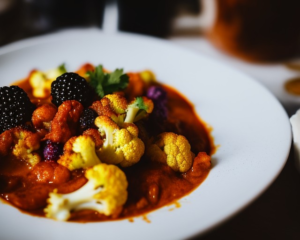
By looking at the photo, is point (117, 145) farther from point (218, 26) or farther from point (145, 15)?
point (145, 15)

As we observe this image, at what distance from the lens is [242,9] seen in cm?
252

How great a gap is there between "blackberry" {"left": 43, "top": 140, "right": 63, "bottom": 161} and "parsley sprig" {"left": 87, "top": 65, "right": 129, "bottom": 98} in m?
0.42

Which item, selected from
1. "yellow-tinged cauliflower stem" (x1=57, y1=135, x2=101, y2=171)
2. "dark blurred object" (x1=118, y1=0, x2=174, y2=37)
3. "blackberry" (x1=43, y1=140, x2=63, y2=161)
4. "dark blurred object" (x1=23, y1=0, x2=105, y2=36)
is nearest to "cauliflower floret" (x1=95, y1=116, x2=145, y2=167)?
"yellow-tinged cauliflower stem" (x1=57, y1=135, x2=101, y2=171)

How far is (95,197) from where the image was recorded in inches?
56.4

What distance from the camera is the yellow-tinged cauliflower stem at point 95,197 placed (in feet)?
4.66

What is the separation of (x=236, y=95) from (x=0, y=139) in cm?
125

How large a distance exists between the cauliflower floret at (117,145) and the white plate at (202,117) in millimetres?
260

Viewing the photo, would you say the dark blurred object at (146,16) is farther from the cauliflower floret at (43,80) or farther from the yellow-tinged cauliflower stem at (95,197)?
the yellow-tinged cauliflower stem at (95,197)

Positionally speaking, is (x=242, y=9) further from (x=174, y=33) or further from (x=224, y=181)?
(x=224, y=181)

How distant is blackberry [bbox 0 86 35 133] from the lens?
5.71 ft

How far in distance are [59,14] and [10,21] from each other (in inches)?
15.9

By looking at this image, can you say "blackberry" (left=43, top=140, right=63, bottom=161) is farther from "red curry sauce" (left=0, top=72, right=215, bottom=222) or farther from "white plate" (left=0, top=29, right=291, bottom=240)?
"white plate" (left=0, top=29, right=291, bottom=240)

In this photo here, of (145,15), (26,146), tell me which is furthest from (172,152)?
(145,15)

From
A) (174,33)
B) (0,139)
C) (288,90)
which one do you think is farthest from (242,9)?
(0,139)
